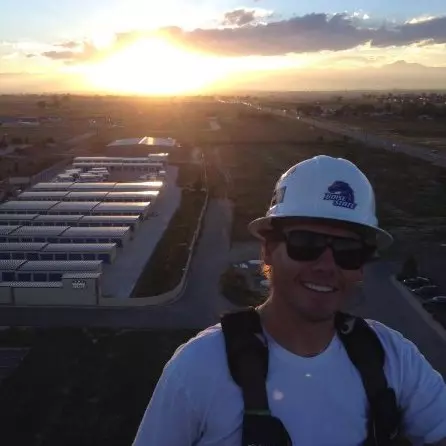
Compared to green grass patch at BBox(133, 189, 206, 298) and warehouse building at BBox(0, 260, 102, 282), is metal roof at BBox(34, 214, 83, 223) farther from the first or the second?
warehouse building at BBox(0, 260, 102, 282)

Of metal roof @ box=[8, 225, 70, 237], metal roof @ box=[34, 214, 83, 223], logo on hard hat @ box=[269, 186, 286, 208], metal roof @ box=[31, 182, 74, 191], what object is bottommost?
metal roof @ box=[31, 182, 74, 191]

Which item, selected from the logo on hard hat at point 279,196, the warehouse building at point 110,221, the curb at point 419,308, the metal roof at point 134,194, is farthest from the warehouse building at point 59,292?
the logo on hard hat at point 279,196

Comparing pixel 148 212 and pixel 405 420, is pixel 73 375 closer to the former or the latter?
pixel 405 420

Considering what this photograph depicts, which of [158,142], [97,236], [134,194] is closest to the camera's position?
[97,236]

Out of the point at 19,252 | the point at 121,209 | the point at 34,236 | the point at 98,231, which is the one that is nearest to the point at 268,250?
the point at 19,252

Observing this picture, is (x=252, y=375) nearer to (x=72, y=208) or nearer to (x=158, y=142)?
(x=72, y=208)

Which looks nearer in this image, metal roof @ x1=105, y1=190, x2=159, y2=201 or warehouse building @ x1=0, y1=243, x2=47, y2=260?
warehouse building @ x1=0, y1=243, x2=47, y2=260

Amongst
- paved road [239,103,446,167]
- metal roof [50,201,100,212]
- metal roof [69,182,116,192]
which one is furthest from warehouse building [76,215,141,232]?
paved road [239,103,446,167]
